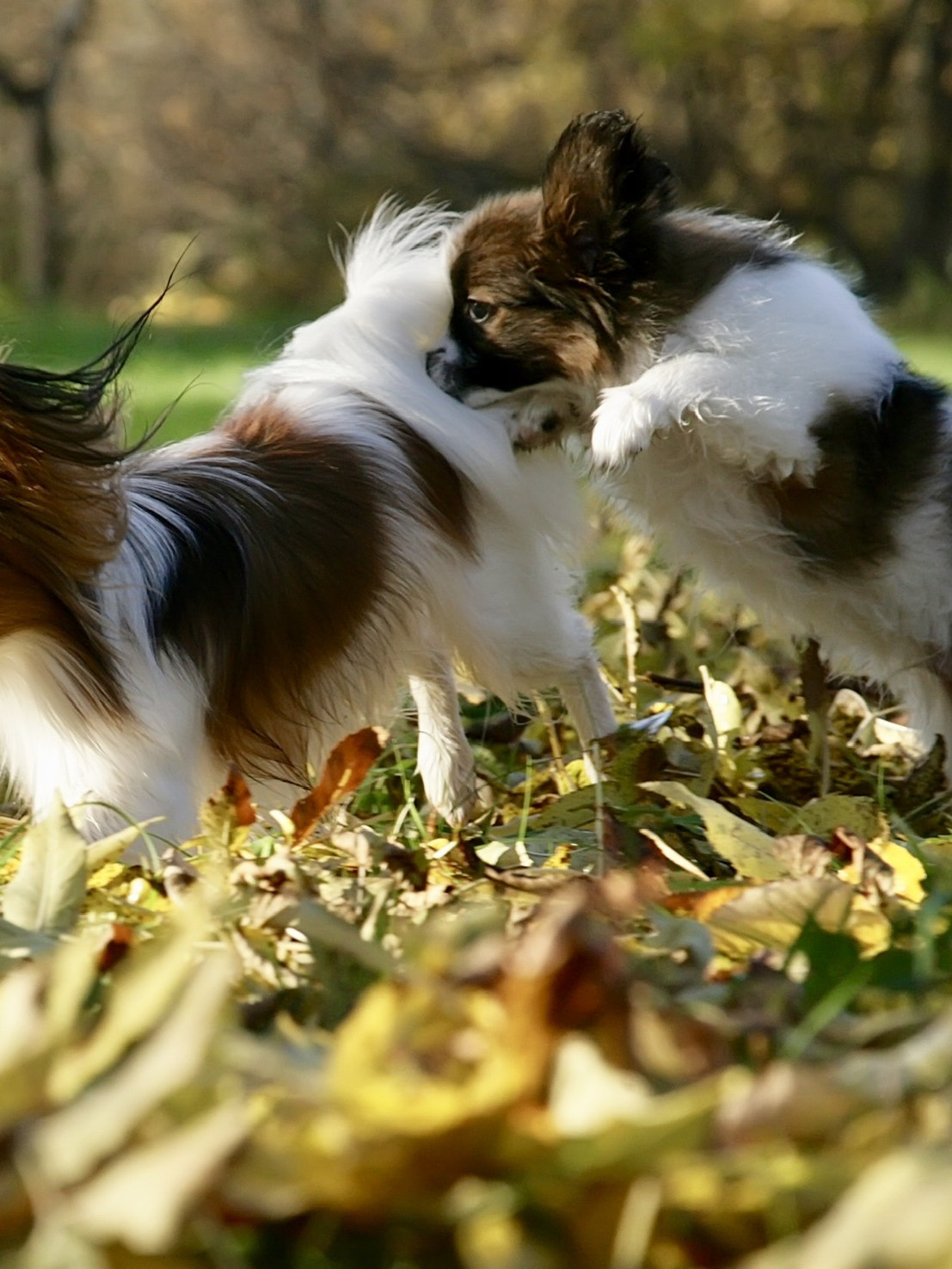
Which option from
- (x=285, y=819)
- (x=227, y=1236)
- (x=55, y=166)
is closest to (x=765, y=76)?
(x=55, y=166)

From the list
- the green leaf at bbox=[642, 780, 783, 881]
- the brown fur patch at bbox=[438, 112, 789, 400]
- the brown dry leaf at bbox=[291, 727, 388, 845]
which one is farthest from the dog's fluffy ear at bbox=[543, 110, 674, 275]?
the green leaf at bbox=[642, 780, 783, 881]

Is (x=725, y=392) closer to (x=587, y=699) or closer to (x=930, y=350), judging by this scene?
(x=587, y=699)

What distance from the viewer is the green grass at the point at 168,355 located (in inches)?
188

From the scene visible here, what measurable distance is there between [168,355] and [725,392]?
1102 cm

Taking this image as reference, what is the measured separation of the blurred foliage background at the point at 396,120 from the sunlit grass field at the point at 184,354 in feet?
7.27

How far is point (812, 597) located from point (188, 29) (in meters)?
19.8

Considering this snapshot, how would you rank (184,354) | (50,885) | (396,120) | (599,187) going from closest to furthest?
1. (50,885)
2. (599,187)
3. (184,354)
4. (396,120)

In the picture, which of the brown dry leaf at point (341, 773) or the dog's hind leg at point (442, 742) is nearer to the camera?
the brown dry leaf at point (341, 773)

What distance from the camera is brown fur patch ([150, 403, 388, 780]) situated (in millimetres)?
3289

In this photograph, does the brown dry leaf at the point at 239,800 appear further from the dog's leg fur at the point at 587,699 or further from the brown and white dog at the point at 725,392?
the dog's leg fur at the point at 587,699

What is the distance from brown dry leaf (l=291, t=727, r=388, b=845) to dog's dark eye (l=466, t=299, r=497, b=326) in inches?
61.1

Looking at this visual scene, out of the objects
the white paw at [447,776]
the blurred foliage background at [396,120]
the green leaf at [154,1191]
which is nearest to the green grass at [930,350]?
the blurred foliage background at [396,120]

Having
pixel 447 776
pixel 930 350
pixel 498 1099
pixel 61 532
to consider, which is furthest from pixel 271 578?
pixel 930 350

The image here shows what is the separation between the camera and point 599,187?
3.56 metres
